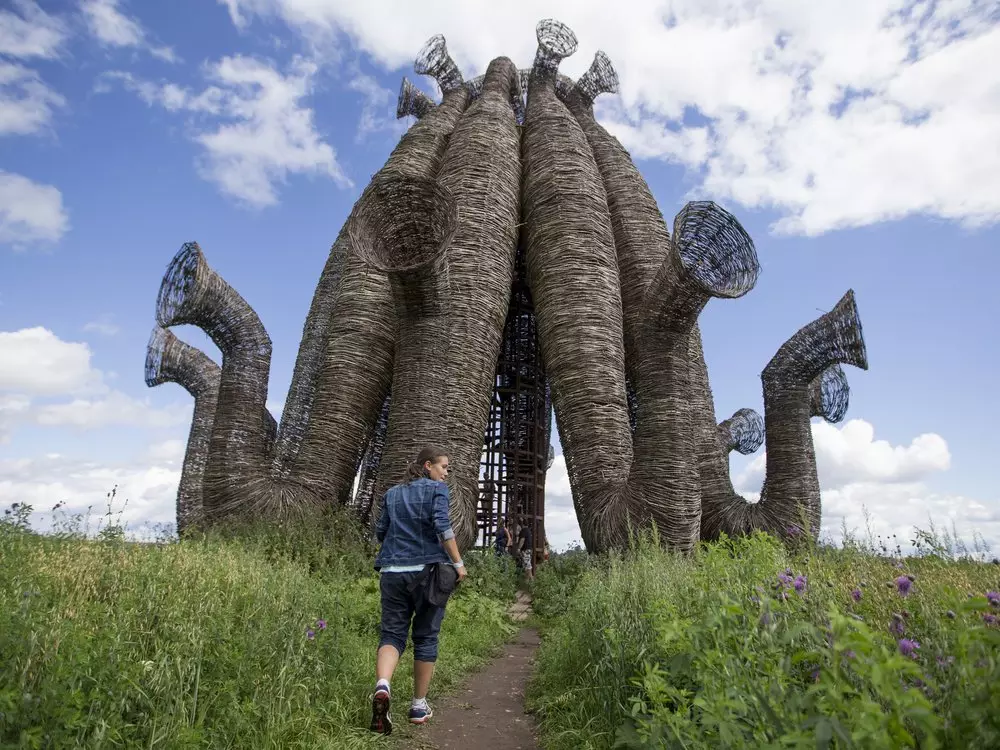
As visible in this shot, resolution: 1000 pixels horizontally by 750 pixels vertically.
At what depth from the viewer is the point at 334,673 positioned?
13.3 feet

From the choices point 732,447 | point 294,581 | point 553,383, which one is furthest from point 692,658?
point 732,447

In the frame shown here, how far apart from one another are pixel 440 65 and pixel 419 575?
12.3 m

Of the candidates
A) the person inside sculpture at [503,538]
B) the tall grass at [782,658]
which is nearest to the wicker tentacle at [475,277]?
the person inside sculpture at [503,538]

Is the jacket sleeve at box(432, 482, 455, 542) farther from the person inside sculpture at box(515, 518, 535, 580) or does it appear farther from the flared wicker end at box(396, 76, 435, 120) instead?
the flared wicker end at box(396, 76, 435, 120)

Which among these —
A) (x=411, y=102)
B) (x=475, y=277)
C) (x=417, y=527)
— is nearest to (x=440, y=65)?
(x=411, y=102)

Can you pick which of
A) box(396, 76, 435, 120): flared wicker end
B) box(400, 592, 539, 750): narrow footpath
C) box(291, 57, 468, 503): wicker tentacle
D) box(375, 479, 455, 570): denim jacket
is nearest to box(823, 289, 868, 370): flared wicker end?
box(400, 592, 539, 750): narrow footpath

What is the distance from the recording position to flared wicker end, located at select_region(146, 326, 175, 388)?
11383 mm

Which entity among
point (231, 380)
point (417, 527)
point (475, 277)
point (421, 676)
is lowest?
point (421, 676)

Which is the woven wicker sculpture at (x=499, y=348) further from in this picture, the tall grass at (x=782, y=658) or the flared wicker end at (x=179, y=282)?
the tall grass at (x=782, y=658)

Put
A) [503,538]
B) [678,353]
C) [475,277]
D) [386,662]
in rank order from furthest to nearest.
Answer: [503,538] < [475,277] < [678,353] < [386,662]

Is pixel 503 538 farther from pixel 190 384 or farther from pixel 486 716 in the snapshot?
pixel 486 716

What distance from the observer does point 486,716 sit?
4.46 metres

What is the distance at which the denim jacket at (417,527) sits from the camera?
12.9ft

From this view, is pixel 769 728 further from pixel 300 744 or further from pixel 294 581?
pixel 294 581
